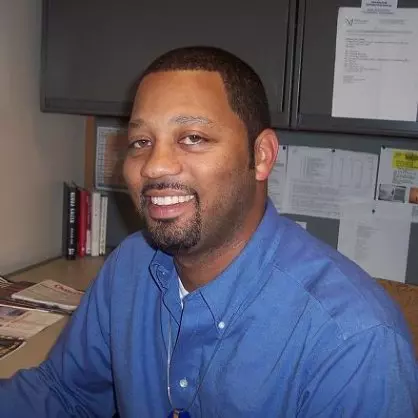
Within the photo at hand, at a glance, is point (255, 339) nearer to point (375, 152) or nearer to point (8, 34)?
point (375, 152)

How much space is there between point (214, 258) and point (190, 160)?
20 centimetres

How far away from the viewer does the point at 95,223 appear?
207cm

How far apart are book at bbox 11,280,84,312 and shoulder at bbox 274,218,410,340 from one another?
83 centimetres

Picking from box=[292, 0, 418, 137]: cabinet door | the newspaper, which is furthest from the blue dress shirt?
box=[292, 0, 418, 137]: cabinet door

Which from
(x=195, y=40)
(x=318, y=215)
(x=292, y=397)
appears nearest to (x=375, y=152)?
(x=318, y=215)

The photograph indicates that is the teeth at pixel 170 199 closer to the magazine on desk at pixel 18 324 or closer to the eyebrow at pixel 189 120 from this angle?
the eyebrow at pixel 189 120

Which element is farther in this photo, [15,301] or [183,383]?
[15,301]

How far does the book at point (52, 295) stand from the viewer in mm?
1607

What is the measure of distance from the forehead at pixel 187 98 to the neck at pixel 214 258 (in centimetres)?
21

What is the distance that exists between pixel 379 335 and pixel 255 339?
0.20 metres

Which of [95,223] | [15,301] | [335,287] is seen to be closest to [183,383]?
[335,287]

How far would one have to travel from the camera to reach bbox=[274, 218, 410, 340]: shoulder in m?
0.85

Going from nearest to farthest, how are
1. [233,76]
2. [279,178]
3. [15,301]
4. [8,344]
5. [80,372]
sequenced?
[233,76] < [80,372] < [8,344] < [15,301] < [279,178]

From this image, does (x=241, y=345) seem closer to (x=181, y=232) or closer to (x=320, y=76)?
(x=181, y=232)
